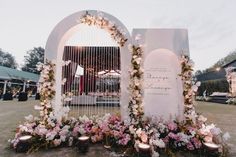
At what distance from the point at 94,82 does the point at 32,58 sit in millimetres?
42371

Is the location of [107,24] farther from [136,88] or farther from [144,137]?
[144,137]

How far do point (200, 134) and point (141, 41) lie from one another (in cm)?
268

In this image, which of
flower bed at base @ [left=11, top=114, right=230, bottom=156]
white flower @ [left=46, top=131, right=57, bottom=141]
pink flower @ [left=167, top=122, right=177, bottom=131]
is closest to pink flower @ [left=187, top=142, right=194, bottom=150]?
flower bed at base @ [left=11, top=114, right=230, bottom=156]

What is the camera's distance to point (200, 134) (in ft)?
13.3

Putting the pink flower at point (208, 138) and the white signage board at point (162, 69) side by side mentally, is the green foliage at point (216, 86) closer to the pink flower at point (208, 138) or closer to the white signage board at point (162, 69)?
the white signage board at point (162, 69)

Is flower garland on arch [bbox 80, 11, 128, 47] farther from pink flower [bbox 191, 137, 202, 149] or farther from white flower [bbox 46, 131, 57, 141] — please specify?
pink flower [bbox 191, 137, 202, 149]

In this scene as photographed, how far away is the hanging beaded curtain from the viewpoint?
31.2 feet

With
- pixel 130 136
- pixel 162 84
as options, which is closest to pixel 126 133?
pixel 130 136

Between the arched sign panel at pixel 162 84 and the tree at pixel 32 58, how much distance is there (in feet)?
152

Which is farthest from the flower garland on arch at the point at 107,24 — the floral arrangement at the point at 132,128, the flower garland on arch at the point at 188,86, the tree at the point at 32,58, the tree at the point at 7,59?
the tree at the point at 7,59

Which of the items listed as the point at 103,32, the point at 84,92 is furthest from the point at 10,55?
the point at 103,32

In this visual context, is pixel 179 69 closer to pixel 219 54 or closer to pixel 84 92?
pixel 84 92

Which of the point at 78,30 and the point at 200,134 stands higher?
the point at 78,30

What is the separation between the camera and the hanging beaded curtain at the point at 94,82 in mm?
9507
